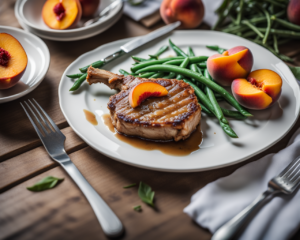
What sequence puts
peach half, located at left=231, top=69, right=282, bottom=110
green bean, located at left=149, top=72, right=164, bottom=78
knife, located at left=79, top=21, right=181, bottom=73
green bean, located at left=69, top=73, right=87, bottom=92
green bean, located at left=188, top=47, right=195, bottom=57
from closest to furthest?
peach half, located at left=231, top=69, right=282, bottom=110, green bean, located at left=69, top=73, right=87, bottom=92, green bean, located at left=149, top=72, right=164, bottom=78, knife, located at left=79, top=21, right=181, bottom=73, green bean, located at left=188, top=47, right=195, bottom=57

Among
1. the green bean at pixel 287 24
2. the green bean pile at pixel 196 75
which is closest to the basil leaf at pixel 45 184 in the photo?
the green bean pile at pixel 196 75

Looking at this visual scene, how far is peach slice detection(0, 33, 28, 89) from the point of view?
2.51 m

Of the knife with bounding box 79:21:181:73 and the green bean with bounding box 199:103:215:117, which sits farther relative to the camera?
the knife with bounding box 79:21:181:73

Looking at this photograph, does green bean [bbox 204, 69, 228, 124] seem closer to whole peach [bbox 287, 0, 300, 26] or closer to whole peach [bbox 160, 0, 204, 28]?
whole peach [bbox 160, 0, 204, 28]

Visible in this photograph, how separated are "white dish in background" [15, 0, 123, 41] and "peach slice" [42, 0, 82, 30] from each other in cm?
11

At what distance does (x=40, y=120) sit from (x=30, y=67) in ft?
2.68

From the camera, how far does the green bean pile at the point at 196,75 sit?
8.08ft

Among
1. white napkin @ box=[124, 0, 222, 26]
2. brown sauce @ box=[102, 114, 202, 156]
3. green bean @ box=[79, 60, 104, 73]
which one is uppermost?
white napkin @ box=[124, 0, 222, 26]

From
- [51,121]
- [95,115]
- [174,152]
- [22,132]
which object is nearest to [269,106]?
[174,152]

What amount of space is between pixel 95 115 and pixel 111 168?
1.99 feet

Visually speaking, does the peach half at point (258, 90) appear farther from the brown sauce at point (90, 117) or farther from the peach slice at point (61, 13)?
the peach slice at point (61, 13)

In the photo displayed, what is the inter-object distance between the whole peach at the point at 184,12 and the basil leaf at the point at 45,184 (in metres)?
2.57

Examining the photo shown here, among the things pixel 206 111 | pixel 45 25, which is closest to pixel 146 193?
pixel 206 111

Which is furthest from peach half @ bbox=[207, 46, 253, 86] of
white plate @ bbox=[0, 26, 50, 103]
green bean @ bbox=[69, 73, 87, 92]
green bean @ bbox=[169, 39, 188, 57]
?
white plate @ bbox=[0, 26, 50, 103]
